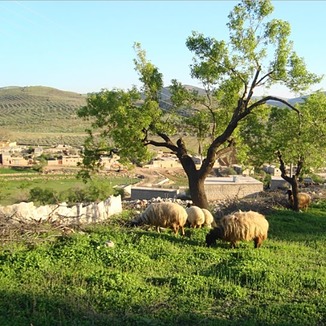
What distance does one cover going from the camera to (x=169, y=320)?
721cm

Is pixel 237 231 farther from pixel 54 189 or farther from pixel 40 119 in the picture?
pixel 40 119

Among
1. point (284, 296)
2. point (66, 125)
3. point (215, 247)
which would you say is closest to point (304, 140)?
point (215, 247)

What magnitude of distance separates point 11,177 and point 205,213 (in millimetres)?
60031

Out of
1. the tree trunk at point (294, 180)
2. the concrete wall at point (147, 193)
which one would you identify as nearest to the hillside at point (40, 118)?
the concrete wall at point (147, 193)

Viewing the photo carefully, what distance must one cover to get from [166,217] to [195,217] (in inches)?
49.8

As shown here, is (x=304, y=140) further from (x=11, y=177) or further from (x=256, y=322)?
(x=11, y=177)

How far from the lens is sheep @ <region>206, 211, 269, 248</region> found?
1220cm

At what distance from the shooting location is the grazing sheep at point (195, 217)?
14.2 meters

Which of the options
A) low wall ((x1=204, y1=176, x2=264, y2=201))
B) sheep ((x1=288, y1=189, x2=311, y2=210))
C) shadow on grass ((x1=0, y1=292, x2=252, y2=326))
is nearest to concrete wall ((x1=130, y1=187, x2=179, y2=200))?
low wall ((x1=204, y1=176, x2=264, y2=201))

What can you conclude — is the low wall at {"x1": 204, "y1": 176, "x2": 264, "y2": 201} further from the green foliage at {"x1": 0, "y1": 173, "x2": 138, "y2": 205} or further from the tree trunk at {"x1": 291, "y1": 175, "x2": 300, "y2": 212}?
the tree trunk at {"x1": 291, "y1": 175, "x2": 300, "y2": 212}

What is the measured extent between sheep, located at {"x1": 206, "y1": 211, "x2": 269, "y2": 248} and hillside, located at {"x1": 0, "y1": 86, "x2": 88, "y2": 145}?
333 feet

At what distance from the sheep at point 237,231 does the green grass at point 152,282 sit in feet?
0.96

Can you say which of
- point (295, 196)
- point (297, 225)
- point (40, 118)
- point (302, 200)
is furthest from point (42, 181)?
point (40, 118)

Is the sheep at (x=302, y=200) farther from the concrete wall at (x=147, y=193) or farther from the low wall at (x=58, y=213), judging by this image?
the concrete wall at (x=147, y=193)
